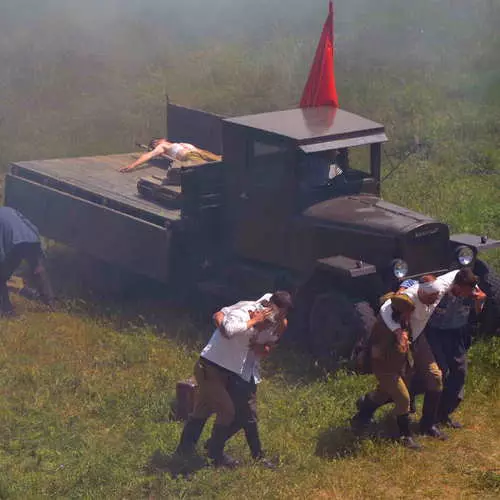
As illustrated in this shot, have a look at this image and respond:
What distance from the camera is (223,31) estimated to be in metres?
24.3

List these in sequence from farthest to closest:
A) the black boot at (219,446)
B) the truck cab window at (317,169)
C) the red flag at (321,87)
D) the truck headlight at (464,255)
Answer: the red flag at (321,87) < the truck cab window at (317,169) < the truck headlight at (464,255) < the black boot at (219,446)

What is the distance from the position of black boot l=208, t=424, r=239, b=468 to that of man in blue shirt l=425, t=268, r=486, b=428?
73.3 inches

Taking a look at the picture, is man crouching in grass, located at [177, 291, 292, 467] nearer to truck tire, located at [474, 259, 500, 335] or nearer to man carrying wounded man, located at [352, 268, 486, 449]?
man carrying wounded man, located at [352, 268, 486, 449]

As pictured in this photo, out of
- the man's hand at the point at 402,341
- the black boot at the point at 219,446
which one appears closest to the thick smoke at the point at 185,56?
the black boot at the point at 219,446

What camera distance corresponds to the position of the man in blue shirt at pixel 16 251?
35.6 feet

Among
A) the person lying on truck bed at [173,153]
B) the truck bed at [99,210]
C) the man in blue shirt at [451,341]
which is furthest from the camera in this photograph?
the person lying on truck bed at [173,153]

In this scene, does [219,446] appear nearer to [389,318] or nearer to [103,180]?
[389,318]

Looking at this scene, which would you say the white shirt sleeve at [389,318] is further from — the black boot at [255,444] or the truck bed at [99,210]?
the truck bed at [99,210]

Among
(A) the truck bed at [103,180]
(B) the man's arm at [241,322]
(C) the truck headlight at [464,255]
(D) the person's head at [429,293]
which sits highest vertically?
(D) the person's head at [429,293]

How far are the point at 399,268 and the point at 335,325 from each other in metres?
0.85

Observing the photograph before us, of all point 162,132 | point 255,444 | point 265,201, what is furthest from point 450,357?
point 162,132

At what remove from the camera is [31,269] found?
11250 millimetres

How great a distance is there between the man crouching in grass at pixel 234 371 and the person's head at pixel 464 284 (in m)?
1.35

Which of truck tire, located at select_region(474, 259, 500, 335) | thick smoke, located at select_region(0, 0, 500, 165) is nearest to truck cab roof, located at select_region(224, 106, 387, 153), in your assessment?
truck tire, located at select_region(474, 259, 500, 335)
